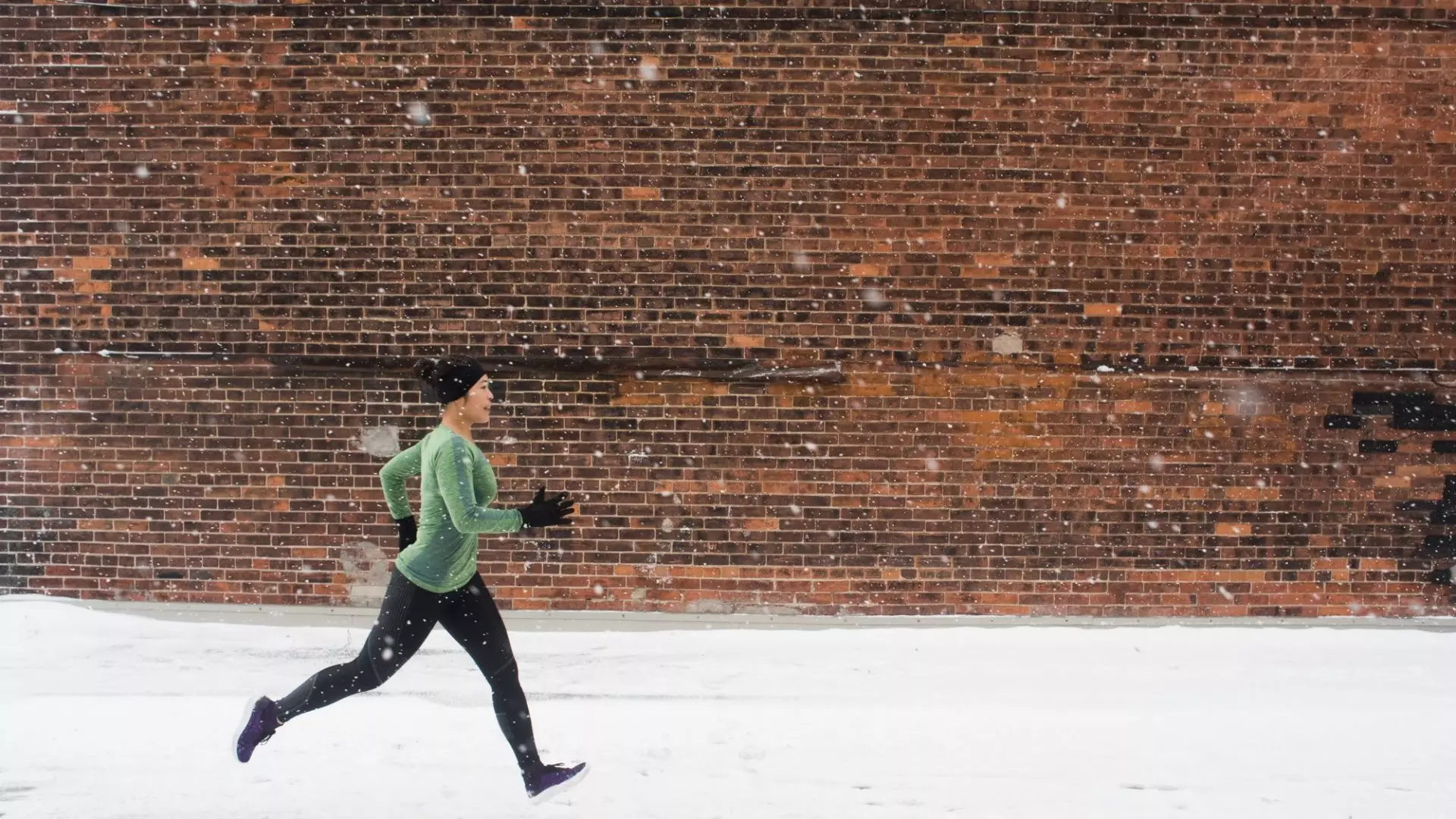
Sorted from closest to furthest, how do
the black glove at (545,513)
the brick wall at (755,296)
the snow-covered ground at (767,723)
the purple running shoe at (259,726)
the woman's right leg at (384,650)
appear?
the black glove at (545,513) < the woman's right leg at (384,650) < the purple running shoe at (259,726) < the snow-covered ground at (767,723) < the brick wall at (755,296)

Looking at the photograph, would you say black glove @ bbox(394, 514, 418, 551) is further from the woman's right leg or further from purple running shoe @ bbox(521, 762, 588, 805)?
purple running shoe @ bbox(521, 762, 588, 805)

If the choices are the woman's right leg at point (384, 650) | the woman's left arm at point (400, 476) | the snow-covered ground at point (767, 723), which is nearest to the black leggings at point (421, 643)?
the woman's right leg at point (384, 650)

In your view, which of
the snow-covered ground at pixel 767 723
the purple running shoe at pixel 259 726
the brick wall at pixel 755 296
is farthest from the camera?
the brick wall at pixel 755 296

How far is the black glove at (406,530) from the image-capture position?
3.63 metres

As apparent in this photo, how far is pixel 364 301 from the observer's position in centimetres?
586

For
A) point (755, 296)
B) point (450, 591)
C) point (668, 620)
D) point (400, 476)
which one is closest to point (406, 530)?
point (400, 476)

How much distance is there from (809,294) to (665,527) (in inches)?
67.4

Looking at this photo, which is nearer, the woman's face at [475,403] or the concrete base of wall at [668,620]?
the woman's face at [475,403]

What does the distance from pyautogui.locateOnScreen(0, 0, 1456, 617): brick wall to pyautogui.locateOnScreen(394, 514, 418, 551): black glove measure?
2242mm

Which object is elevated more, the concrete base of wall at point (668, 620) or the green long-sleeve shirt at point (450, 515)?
the green long-sleeve shirt at point (450, 515)

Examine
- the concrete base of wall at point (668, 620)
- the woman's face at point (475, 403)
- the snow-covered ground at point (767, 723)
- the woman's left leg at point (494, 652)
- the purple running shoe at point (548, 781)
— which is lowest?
the snow-covered ground at point (767, 723)

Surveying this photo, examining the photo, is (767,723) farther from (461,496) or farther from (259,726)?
(259,726)

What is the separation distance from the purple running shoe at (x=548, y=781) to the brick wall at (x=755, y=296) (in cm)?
225

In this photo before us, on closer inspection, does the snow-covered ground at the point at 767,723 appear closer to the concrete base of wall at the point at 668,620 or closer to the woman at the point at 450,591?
the concrete base of wall at the point at 668,620
